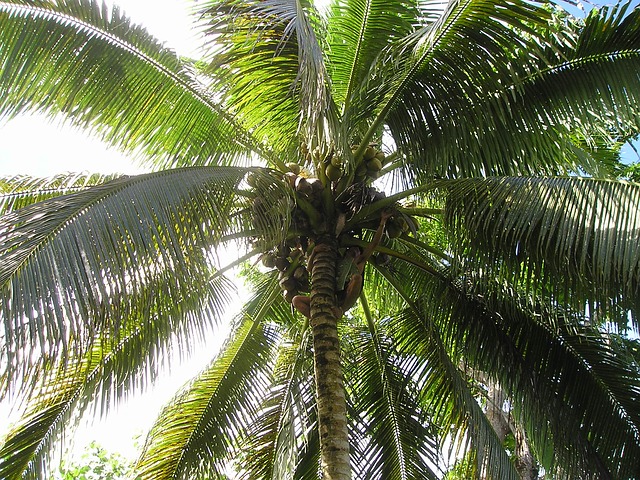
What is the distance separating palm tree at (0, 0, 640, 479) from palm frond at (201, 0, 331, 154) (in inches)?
1.0

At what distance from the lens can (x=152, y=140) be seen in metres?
6.01

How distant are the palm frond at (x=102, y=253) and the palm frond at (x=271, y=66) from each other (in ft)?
2.66

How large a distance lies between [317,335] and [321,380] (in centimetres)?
36

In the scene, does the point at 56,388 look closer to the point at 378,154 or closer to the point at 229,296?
the point at 229,296

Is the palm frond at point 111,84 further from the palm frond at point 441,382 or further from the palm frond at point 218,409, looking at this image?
the palm frond at point 441,382

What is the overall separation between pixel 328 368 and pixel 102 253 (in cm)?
189

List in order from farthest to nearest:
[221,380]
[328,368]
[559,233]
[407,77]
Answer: [221,380], [407,77], [328,368], [559,233]

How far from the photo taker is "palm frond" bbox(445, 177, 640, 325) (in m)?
4.19

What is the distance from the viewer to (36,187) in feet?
20.8

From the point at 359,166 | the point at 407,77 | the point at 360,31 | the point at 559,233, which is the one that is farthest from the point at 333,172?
the point at 559,233

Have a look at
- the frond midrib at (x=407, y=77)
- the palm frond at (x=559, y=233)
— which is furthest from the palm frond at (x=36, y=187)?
the palm frond at (x=559, y=233)

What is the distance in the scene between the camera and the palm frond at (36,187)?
618 cm

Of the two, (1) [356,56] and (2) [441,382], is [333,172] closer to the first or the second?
(1) [356,56]

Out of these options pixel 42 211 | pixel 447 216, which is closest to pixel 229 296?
pixel 447 216
